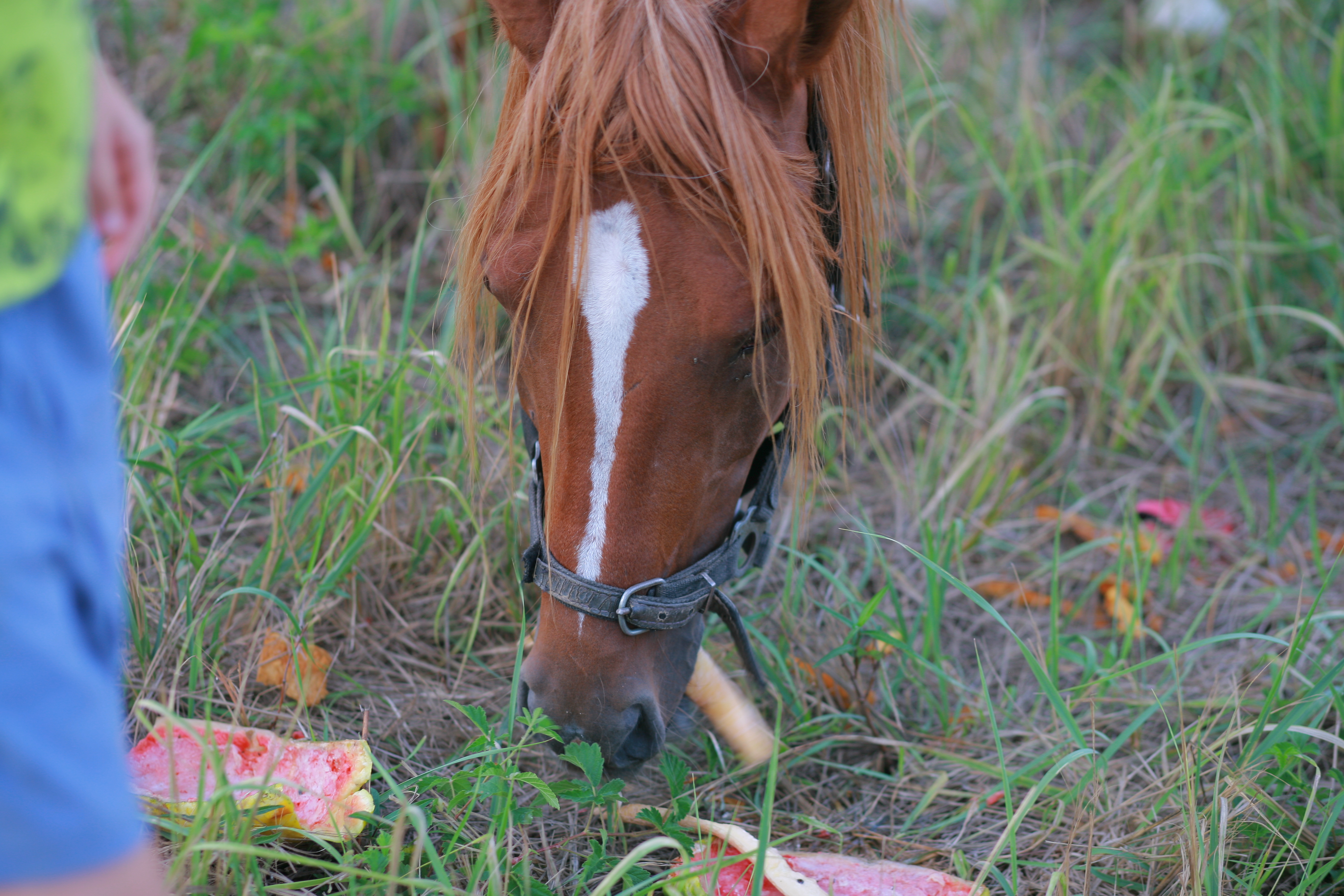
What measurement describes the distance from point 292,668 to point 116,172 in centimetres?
108

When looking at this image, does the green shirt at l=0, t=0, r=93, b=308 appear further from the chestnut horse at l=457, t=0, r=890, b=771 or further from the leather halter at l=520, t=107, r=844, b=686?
the leather halter at l=520, t=107, r=844, b=686

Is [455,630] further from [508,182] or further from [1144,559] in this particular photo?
[1144,559]

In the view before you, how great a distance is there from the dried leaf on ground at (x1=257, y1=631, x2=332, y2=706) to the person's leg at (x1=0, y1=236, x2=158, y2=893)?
0.89 metres

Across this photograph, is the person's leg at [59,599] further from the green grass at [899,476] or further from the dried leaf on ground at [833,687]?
the dried leaf on ground at [833,687]

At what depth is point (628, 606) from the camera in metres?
1.23

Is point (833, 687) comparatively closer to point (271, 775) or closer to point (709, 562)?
point (709, 562)

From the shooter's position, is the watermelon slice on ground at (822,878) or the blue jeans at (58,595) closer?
the blue jeans at (58,595)

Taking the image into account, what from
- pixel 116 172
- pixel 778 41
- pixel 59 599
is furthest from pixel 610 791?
pixel 778 41

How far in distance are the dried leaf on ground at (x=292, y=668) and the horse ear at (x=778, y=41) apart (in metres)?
1.17

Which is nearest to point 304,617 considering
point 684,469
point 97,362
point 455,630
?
point 455,630

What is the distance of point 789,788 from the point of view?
1616 mm

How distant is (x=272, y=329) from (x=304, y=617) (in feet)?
4.30

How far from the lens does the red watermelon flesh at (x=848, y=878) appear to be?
47.8 inches

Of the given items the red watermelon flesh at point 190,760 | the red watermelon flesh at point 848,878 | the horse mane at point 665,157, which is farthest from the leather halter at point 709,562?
the red watermelon flesh at point 190,760
